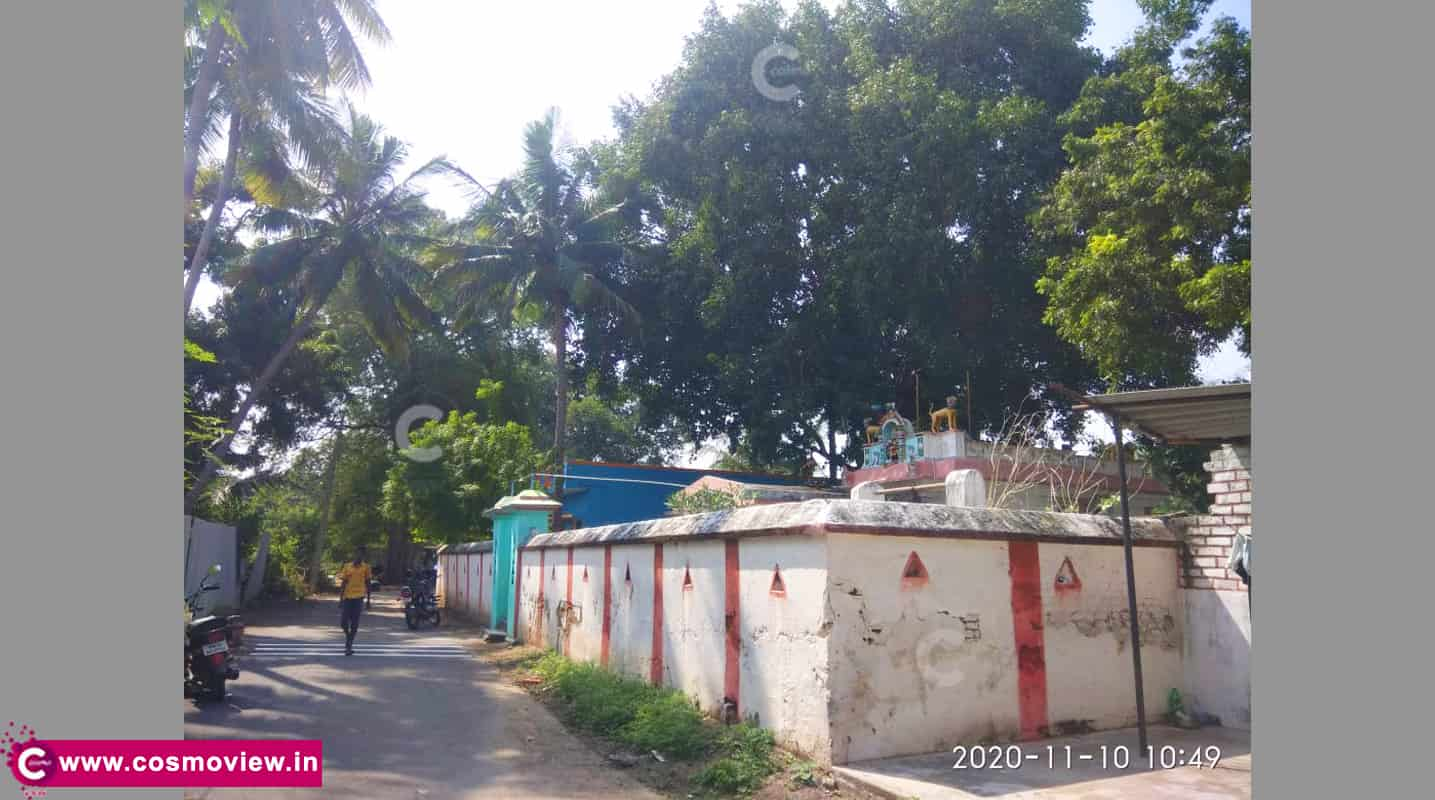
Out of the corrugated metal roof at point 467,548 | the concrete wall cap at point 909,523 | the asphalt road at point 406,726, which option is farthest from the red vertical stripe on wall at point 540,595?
the concrete wall cap at point 909,523

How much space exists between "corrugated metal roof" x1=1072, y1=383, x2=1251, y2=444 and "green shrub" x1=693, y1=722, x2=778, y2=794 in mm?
3242

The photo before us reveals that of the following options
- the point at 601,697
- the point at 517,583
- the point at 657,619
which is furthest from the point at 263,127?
the point at 601,697

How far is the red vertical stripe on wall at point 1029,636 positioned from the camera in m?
7.04

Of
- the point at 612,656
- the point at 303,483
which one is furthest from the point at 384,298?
the point at 303,483

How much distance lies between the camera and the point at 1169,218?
12.9 metres

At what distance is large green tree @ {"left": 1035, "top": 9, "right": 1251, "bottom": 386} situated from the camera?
12078 millimetres

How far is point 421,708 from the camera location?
9266 millimetres

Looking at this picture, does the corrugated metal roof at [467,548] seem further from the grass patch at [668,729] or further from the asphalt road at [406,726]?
the grass patch at [668,729]

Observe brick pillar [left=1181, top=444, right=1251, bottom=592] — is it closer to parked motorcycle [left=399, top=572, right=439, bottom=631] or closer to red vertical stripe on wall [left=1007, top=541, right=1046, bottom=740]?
red vertical stripe on wall [left=1007, top=541, right=1046, bottom=740]

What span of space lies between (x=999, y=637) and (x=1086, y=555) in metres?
1.20

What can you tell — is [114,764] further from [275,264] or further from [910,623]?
[275,264]

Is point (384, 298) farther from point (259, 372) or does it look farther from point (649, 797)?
point (649, 797)

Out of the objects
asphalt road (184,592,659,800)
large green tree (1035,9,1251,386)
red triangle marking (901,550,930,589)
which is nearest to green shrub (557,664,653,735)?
asphalt road (184,592,659,800)

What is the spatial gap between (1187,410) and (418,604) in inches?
636
